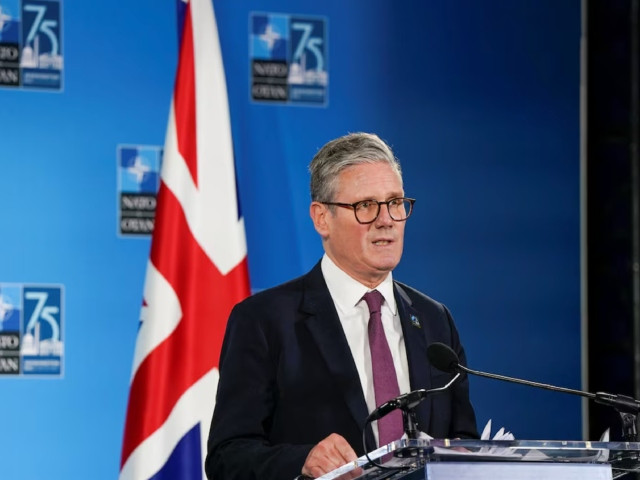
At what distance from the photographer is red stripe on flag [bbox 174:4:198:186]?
386 cm

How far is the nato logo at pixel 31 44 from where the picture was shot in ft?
12.9

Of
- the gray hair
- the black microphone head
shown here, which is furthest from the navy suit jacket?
the black microphone head

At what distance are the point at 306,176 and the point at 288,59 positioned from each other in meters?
0.44

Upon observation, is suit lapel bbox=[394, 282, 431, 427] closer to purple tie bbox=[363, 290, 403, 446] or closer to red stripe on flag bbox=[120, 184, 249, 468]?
purple tie bbox=[363, 290, 403, 446]

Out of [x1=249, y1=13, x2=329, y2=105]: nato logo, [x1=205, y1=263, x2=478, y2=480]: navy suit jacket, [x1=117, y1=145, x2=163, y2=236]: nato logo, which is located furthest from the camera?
[x1=249, y1=13, x2=329, y2=105]: nato logo

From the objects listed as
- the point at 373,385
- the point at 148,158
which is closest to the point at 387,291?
the point at 373,385

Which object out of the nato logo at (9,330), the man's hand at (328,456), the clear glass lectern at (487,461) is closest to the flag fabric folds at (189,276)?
the nato logo at (9,330)

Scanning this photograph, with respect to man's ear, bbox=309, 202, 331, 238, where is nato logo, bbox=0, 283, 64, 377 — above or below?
below

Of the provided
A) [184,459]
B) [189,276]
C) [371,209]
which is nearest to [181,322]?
[189,276]

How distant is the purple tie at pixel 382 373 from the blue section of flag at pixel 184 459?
1.26 metres

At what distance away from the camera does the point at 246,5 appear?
4.21m

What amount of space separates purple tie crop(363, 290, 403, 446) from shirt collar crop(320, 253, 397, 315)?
2 cm

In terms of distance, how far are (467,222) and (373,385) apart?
1950 mm

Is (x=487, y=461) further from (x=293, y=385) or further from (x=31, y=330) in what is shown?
(x=31, y=330)
